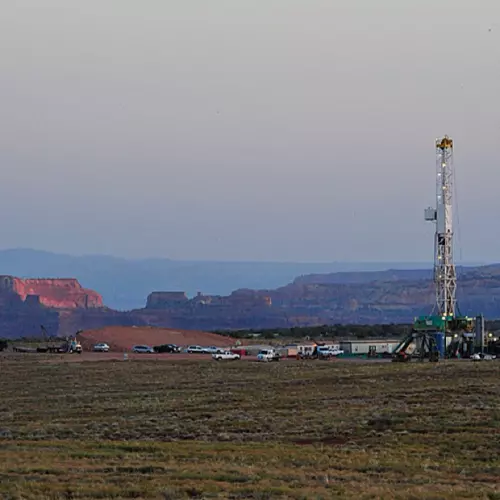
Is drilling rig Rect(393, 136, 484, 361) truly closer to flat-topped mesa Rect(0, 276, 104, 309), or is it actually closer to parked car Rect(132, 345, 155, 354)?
parked car Rect(132, 345, 155, 354)

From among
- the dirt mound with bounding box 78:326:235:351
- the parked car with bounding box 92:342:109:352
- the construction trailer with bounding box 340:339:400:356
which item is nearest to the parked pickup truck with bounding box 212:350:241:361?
the construction trailer with bounding box 340:339:400:356

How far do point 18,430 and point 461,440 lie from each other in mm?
10829

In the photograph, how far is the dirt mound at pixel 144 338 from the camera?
9044 cm

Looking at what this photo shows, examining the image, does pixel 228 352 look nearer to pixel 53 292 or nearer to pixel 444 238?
pixel 444 238

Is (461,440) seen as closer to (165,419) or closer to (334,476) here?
(334,476)

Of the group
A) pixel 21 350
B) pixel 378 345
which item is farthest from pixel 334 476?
pixel 21 350

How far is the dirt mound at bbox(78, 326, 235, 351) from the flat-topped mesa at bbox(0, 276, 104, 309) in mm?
86001

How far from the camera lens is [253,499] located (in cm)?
1515

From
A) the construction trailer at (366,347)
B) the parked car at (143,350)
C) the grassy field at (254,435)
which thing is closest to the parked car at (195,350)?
the parked car at (143,350)

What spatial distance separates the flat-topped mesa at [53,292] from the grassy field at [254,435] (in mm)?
137892

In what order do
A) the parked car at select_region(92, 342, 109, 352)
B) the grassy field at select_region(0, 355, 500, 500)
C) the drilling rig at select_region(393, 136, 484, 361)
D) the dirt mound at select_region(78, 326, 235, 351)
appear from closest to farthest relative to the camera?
the grassy field at select_region(0, 355, 500, 500) → the drilling rig at select_region(393, 136, 484, 361) → the parked car at select_region(92, 342, 109, 352) → the dirt mound at select_region(78, 326, 235, 351)

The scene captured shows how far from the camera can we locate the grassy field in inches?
649

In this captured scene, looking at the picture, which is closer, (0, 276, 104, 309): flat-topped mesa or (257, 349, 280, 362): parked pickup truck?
(257, 349, 280, 362): parked pickup truck

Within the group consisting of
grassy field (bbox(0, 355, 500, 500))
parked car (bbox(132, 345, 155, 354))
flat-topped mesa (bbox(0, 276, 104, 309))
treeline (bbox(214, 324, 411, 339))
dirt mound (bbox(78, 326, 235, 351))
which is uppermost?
flat-topped mesa (bbox(0, 276, 104, 309))
